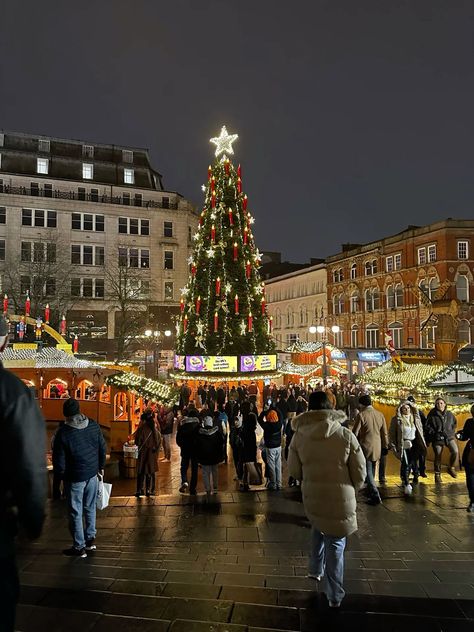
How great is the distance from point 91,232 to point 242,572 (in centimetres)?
4588

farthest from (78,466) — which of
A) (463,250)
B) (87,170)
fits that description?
(87,170)

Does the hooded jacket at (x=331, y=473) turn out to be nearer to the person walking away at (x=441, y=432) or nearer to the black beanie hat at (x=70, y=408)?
the black beanie hat at (x=70, y=408)

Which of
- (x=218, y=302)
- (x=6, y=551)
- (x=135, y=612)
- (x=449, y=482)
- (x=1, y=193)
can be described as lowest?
(x=449, y=482)

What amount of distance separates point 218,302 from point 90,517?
19.2 m

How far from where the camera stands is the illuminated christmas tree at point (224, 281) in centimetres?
2495

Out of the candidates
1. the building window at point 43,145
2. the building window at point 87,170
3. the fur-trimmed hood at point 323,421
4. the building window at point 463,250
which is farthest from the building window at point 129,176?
the fur-trimmed hood at point 323,421

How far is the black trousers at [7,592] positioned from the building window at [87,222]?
4802 centimetres

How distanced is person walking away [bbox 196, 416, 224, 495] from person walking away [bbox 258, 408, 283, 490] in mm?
1044

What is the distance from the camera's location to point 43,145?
48.3m

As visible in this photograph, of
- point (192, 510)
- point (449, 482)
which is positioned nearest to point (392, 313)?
point (449, 482)

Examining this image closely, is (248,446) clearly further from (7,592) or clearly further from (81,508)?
(7,592)

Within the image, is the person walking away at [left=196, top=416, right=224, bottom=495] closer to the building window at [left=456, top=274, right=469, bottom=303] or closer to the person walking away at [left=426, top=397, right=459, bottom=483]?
the person walking away at [left=426, top=397, right=459, bottom=483]

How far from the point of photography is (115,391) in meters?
15.7

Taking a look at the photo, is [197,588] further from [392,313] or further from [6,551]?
[392,313]
